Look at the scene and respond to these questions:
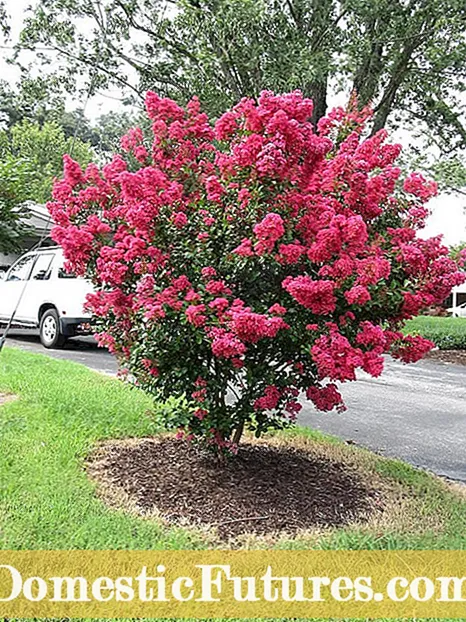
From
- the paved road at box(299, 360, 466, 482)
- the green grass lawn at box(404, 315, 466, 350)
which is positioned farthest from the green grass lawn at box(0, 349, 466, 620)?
the green grass lawn at box(404, 315, 466, 350)

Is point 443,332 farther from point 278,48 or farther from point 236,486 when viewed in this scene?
point 236,486

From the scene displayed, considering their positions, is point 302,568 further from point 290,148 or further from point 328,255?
point 290,148

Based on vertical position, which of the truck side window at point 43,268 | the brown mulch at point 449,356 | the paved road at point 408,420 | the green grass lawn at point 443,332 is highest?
the green grass lawn at point 443,332

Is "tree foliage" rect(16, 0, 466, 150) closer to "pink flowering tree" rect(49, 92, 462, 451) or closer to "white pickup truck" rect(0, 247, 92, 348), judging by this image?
"white pickup truck" rect(0, 247, 92, 348)

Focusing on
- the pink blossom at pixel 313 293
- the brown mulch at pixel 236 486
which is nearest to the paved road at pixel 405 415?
the brown mulch at pixel 236 486

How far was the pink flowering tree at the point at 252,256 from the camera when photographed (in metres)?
3.85

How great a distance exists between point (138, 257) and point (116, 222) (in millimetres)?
437

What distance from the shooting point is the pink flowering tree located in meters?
3.85

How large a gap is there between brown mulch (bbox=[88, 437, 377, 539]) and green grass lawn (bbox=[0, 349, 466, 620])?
19 centimetres

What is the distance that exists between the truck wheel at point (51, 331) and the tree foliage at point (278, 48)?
4.36 meters

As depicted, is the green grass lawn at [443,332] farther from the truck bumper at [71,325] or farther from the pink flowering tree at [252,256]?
the pink flowering tree at [252,256]

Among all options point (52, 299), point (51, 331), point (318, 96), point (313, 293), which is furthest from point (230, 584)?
point (318, 96)

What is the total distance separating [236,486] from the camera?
4.44m

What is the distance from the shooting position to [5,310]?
42.5 feet
